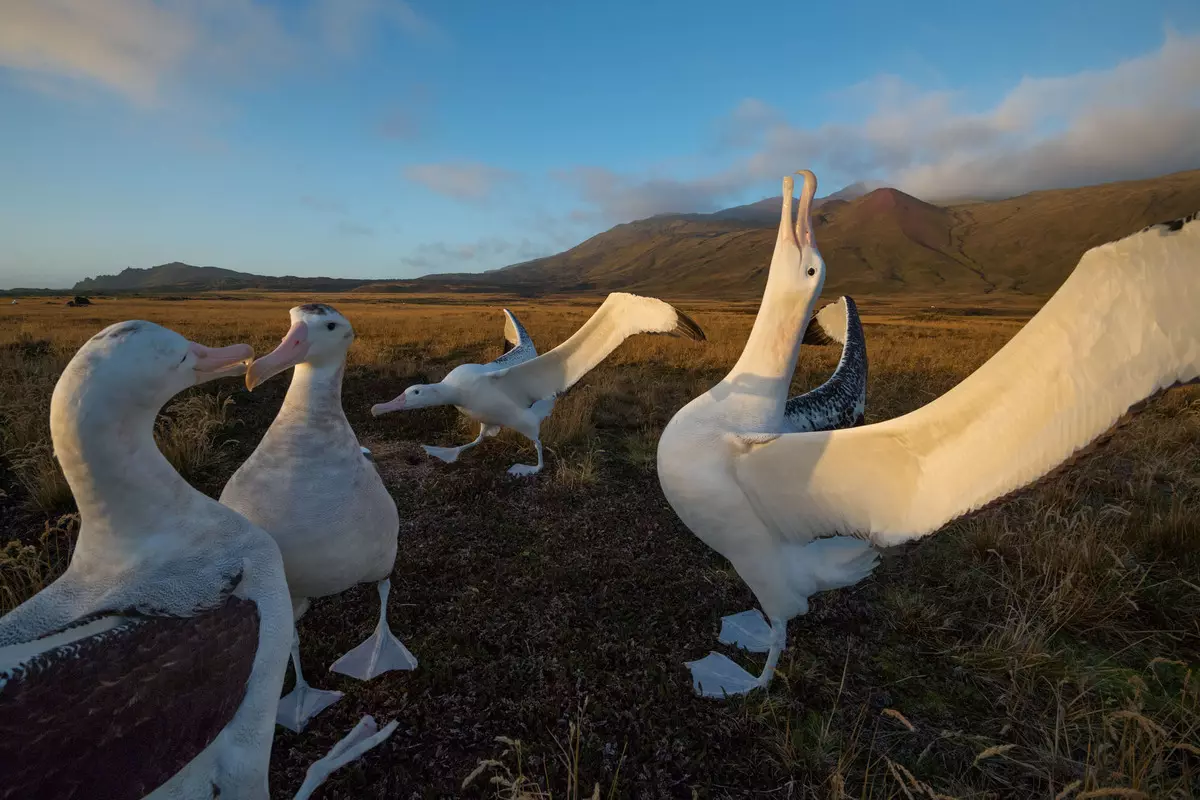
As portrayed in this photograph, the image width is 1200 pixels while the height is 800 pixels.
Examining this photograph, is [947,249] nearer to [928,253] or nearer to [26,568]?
[928,253]

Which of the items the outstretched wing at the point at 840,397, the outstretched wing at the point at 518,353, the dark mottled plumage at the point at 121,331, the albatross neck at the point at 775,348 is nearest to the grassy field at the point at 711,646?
the outstretched wing at the point at 840,397

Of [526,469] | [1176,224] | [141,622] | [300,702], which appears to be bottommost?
[300,702]

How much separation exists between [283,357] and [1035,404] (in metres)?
2.95

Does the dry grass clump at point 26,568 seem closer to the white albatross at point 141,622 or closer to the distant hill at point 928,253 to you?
the white albatross at point 141,622

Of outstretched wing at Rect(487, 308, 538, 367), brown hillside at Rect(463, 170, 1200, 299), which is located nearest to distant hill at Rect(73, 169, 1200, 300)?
brown hillside at Rect(463, 170, 1200, 299)

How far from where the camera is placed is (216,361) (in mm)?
1873

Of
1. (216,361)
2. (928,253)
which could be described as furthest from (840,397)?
(928,253)

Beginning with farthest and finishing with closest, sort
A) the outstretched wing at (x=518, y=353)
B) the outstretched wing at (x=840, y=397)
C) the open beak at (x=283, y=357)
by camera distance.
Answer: the outstretched wing at (x=518, y=353) → the outstretched wing at (x=840, y=397) → the open beak at (x=283, y=357)

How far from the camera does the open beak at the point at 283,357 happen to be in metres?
2.19

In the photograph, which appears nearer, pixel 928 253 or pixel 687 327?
pixel 687 327

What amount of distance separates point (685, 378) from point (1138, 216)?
20213 cm

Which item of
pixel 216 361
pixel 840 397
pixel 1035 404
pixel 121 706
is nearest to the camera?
pixel 121 706

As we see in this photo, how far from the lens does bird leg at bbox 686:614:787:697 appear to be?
2828mm

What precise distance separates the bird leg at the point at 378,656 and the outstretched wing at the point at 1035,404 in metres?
2.32
